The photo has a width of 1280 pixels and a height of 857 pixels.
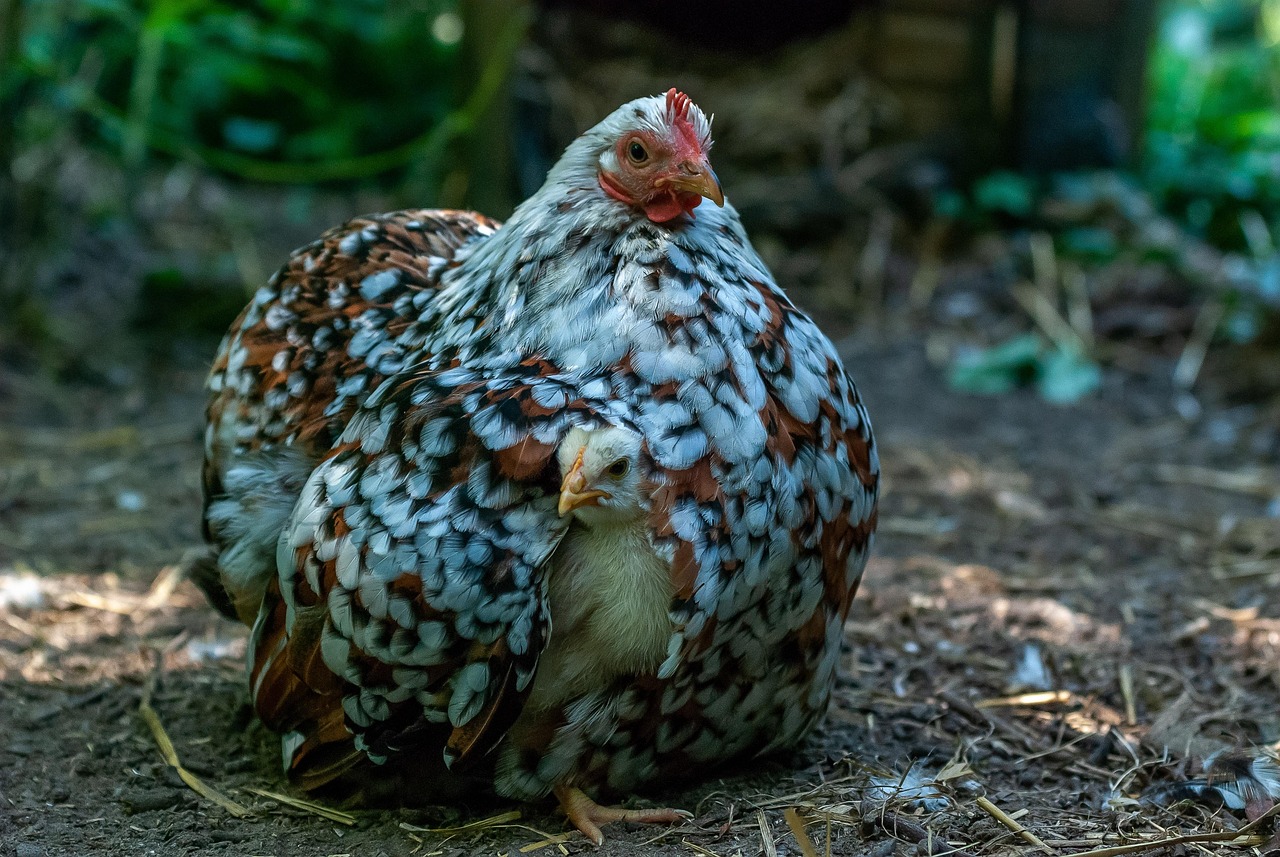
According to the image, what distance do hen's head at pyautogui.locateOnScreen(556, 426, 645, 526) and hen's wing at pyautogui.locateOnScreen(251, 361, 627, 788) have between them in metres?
0.05

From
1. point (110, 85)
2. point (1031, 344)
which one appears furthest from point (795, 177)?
point (110, 85)

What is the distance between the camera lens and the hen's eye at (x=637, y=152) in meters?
2.51

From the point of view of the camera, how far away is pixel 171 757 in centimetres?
297

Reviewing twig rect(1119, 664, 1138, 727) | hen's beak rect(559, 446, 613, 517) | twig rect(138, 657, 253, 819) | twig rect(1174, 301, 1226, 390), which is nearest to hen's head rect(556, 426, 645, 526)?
hen's beak rect(559, 446, 613, 517)

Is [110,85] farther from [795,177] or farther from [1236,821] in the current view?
[1236,821]

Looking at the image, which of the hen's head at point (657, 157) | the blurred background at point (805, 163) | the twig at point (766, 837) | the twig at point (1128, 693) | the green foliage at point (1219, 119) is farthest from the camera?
the green foliage at point (1219, 119)

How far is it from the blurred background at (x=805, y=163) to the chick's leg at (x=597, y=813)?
378cm

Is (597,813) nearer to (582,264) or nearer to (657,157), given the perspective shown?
(582,264)

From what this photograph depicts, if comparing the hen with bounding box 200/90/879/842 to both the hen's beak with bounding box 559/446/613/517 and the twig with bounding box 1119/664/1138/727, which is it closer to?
the hen's beak with bounding box 559/446/613/517

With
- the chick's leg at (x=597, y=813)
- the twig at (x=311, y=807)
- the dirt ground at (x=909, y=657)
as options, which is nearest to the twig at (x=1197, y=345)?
the dirt ground at (x=909, y=657)

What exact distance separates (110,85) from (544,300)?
468cm

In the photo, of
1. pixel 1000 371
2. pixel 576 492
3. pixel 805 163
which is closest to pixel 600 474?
pixel 576 492

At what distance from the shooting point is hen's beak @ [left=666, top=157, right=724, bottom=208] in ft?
8.11

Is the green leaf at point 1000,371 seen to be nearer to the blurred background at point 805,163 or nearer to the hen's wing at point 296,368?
the blurred background at point 805,163
